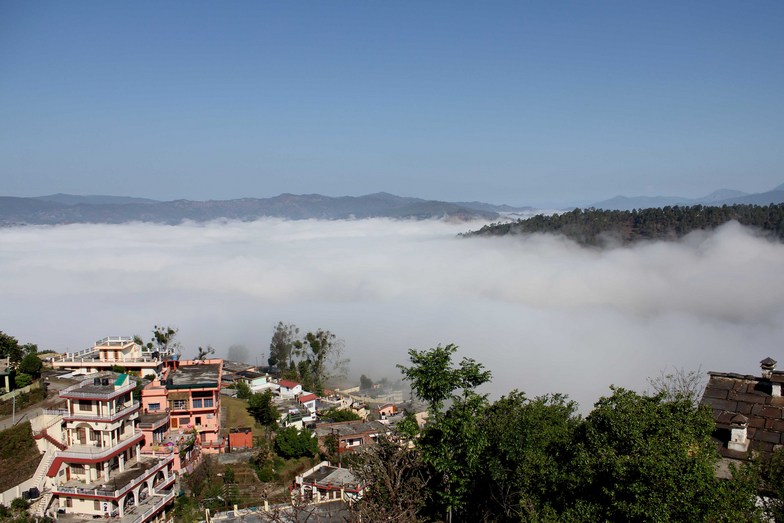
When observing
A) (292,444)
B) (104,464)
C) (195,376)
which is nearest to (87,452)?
(104,464)

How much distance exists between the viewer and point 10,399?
28359mm

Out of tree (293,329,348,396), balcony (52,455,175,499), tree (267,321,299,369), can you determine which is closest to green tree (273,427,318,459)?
balcony (52,455,175,499)

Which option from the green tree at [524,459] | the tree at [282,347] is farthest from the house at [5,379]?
the tree at [282,347]

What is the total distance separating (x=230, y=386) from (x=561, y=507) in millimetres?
37437

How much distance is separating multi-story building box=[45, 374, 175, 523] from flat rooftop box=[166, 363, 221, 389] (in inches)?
211

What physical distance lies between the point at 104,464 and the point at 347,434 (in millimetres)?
16801

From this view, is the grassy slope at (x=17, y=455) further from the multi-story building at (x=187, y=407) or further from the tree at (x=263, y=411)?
the tree at (x=263, y=411)

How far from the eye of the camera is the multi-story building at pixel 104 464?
2359 cm

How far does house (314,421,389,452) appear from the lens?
3738 centimetres

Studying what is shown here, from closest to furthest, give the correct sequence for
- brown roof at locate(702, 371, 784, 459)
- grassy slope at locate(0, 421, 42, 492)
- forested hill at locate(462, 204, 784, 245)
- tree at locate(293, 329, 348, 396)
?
brown roof at locate(702, 371, 784, 459)
grassy slope at locate(0, 421, 42, 492)
tree at locate(293, 329, 348, 396)
forested hill at locate(462, 204, 784, 245)

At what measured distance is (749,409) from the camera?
1595cm

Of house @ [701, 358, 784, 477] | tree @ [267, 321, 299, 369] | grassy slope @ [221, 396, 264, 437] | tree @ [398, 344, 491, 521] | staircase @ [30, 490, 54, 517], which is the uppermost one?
house @ [701, 358, 784, 477]

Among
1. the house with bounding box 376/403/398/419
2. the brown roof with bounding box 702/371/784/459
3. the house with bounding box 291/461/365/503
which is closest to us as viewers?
the brown roof with bounding box 702/371/784/459

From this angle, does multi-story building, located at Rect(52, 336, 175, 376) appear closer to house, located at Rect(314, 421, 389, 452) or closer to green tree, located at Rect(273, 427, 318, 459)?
green tree, located at Rect(273, 427, 318, 459)
